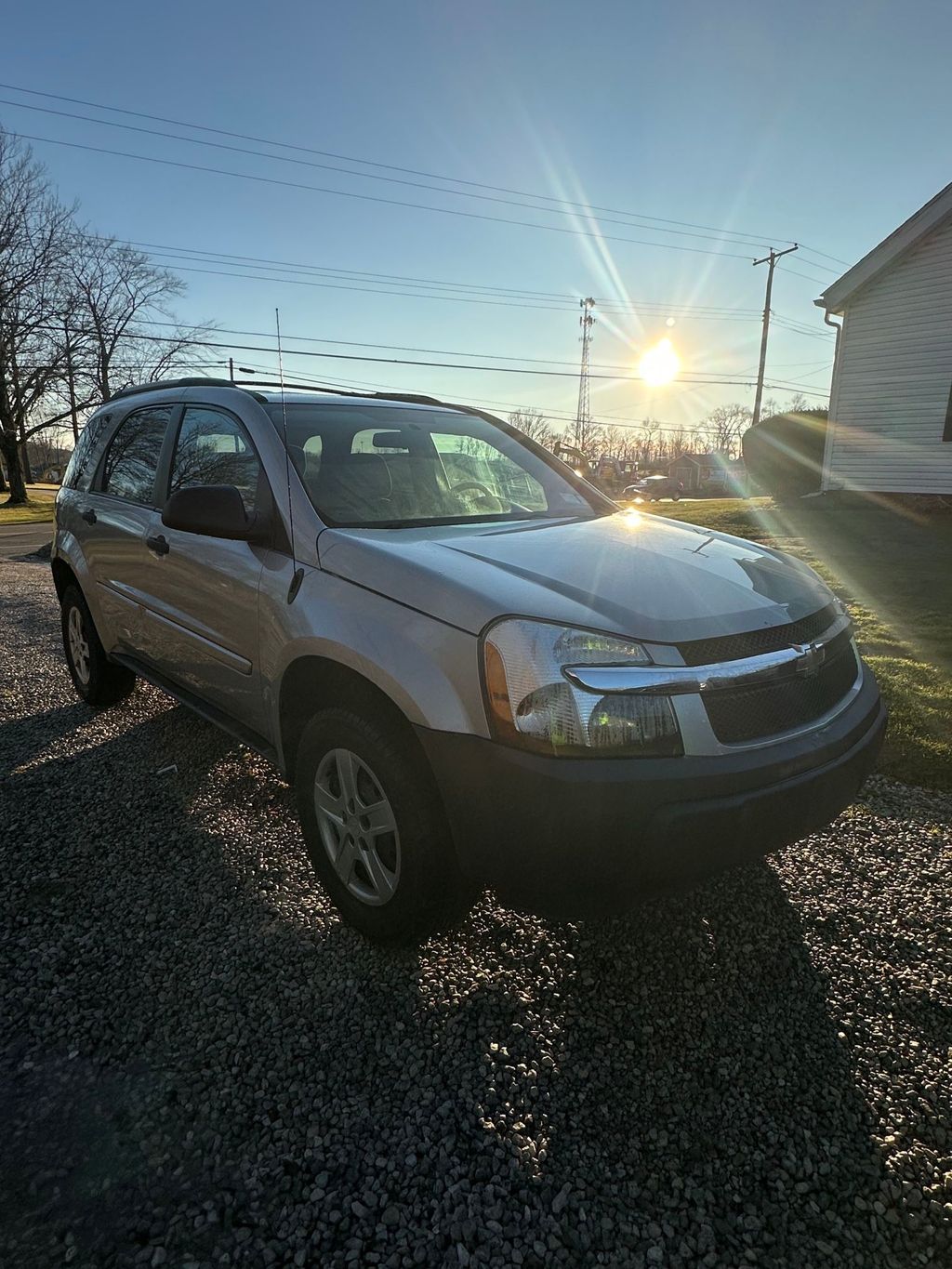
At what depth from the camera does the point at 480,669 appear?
1876 millimetres

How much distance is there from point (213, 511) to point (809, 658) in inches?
78.9

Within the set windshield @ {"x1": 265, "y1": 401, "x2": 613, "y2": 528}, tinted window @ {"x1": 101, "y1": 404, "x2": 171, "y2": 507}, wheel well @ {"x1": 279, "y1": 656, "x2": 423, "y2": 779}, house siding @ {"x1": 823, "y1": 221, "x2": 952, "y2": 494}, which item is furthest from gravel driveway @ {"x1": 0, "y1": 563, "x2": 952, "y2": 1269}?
house siding @ {"x1": 823, "y1": 221, "x2": 952, "y2": 494}

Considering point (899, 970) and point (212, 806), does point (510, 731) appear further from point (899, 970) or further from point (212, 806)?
point (212, 806)

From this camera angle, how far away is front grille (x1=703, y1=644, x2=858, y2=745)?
192 centimetres

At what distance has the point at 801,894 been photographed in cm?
266

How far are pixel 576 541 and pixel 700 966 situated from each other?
1463 millimetres

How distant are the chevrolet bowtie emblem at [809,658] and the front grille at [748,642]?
23 mm

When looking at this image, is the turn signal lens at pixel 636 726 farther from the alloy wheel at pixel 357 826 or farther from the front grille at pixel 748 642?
the alloy wheel at pixel 357 826

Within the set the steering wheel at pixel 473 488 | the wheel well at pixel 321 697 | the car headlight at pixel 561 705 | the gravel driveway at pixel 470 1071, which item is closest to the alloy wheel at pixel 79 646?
the gravel driveway at pixel 470 1071

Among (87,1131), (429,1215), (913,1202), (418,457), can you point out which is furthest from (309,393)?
(913,1202)

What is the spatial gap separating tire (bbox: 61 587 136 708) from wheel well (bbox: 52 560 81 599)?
4 cm

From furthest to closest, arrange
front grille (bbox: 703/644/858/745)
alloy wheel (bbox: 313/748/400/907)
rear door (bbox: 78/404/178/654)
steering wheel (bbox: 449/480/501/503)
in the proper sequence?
1. rear door (bbox: 78/404/178/654)
2. steering wheel (bbox: 449/480/501/503)
3. alloy wheel (bbox: 313/748/400/907)
4. front grille (bbox: 703/644/858/745)

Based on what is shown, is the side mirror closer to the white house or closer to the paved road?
the white house

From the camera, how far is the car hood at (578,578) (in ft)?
6.43
